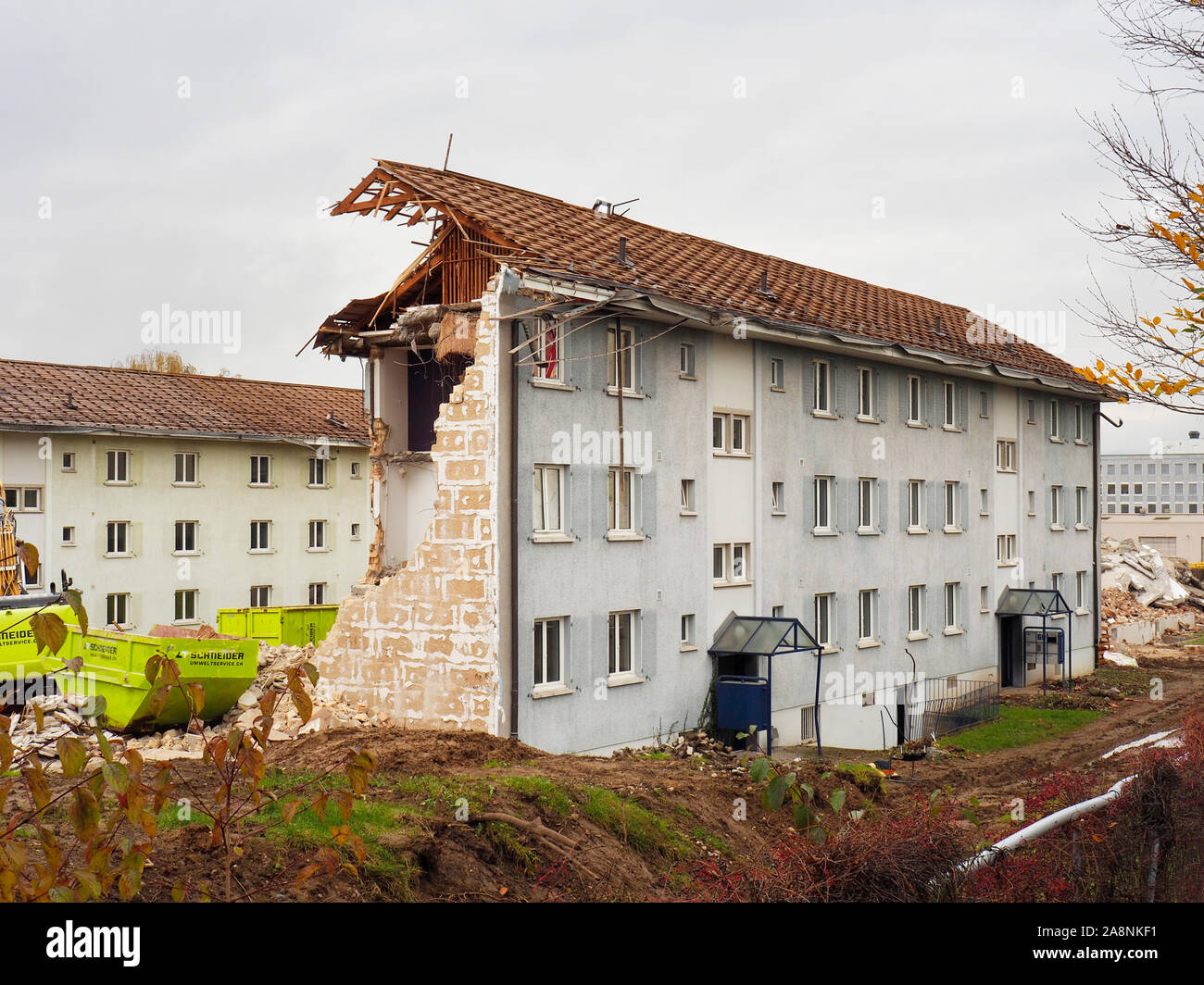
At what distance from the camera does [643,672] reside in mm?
21797

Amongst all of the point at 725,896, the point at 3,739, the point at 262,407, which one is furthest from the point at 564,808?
the point at 262,407

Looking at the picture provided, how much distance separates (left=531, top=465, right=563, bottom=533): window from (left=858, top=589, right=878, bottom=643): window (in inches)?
426

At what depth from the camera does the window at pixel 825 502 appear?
90.0 feet

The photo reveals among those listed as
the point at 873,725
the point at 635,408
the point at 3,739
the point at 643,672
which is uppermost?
the point at 635,408

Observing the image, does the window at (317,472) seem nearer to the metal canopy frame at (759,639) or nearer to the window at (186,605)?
the window at (186,605)

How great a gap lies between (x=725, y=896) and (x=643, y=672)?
13.4m

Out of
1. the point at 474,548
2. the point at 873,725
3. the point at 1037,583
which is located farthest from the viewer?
the point at 1037,583

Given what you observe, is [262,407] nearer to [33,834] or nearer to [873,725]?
[873,725]

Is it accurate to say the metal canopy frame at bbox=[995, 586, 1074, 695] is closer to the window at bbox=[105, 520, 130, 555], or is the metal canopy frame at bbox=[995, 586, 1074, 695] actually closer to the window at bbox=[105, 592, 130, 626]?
the window at bbox=[105, 592, 130, 626]

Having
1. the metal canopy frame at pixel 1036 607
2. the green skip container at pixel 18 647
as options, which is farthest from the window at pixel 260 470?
the metal canopy frame at pixel 1036 607

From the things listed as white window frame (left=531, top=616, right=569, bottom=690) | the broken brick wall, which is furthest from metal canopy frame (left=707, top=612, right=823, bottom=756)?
the broken brick wall

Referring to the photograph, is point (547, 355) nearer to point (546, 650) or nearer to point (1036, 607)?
point (546, 650)

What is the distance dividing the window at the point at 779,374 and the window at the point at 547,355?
6.92 meters
